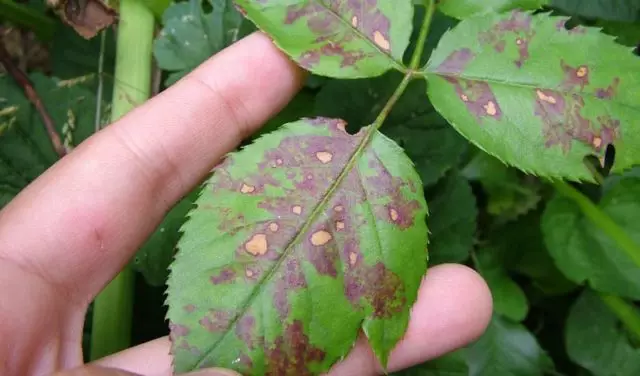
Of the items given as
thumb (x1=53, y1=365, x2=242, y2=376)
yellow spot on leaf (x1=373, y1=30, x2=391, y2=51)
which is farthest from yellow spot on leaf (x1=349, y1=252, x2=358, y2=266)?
yellow spot on leaf (x1=373, y1=30, x2=391, y2=51)

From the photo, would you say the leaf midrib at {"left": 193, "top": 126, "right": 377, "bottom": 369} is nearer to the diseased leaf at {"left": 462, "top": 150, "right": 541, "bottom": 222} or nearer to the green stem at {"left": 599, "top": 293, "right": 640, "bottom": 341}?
the diseased leaf at {"left": 462, "top": 150, "right": 541, "bottom": 222}

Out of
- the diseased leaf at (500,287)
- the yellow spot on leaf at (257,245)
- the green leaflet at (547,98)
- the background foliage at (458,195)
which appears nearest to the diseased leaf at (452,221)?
the background foliage at (458,195)

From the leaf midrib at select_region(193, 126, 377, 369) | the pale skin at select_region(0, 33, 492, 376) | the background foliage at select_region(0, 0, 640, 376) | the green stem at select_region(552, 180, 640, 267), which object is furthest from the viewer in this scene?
the background foliage at select_region(0, 0, 640, 376)

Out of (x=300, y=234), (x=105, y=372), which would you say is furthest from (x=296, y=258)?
(x=105, y=372)

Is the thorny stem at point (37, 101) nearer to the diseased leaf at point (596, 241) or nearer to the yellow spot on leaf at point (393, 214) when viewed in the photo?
the yellow spot on leaf at point (393, 214)

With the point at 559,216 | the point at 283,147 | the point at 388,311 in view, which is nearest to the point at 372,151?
the point at 283,147

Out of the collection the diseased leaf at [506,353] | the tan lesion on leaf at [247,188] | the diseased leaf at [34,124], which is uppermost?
the tan lesion on leaf at [247,188]

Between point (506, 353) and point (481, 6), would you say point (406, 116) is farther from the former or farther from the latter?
point (506, 353)
